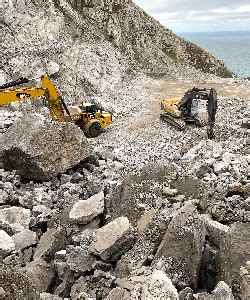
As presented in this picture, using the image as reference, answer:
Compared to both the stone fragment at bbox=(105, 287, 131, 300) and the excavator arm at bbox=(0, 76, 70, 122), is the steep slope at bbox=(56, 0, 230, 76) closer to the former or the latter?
the excavator arm at bbox=(0, 76, 70, 122)

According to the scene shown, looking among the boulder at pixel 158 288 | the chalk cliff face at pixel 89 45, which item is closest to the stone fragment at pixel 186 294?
the boulder at pixel 158 288

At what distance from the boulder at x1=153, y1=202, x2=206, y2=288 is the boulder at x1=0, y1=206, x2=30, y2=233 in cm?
470

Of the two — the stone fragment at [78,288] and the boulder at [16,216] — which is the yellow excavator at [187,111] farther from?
the stone fragment at [78,288]

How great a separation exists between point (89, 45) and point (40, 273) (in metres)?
27.5

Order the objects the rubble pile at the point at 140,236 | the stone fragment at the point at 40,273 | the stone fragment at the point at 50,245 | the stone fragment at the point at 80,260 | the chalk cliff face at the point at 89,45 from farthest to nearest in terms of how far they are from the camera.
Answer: the chalk cliff face at the point at 89,45 < the stone fragment at the point at 50,245 < the stone fragment at the point at 40,273 < the stone fragment at the point at 80,260 < the rubble pile at the point at 140,236

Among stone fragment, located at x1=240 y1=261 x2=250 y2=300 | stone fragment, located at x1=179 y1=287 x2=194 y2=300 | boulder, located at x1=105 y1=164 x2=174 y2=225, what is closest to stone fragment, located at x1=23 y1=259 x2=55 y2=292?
boulder, located at x1=105 y1=164 x2=174 y2=225

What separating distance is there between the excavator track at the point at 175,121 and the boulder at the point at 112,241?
47.2ft

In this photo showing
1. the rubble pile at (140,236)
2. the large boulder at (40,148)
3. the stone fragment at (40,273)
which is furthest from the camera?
the large boulder at (40,148)

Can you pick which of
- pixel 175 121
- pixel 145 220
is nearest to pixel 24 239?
pixel 145 220

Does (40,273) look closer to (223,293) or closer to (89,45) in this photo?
(223,293)

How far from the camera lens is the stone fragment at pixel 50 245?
920 cm

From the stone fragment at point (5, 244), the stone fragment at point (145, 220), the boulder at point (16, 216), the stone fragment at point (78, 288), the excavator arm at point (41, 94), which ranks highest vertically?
the excavator arm at point (41, 94)

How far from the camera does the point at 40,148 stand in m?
14.0

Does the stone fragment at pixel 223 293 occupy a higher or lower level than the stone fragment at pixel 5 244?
higher
